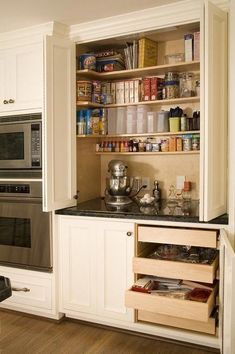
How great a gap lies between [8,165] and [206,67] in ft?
5.47

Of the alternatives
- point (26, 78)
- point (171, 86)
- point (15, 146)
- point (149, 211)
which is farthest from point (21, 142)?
point (171, 86)

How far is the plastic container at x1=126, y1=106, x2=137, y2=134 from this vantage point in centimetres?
289

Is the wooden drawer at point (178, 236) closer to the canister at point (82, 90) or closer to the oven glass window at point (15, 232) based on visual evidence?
the oven glass window at point (15, 232)

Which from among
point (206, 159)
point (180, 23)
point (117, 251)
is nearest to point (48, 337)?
point (117, 251)

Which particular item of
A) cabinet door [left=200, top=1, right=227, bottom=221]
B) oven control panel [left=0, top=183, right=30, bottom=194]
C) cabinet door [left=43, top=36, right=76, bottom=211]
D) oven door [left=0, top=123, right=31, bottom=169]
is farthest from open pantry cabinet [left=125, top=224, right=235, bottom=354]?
oven door [left=0, top=123, right=31, bottom=169]

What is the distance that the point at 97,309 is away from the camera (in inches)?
98.8

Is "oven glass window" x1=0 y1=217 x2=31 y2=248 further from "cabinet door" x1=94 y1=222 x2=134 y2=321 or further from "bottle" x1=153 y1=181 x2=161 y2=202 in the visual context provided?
"bottle" x1=153 y1=181 x2=161 y2=202

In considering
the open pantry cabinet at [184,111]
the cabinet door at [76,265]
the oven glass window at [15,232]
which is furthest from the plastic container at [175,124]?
the oven glass window at [15,232]

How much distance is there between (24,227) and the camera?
2719 millimetres

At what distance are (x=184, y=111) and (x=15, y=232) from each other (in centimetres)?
167

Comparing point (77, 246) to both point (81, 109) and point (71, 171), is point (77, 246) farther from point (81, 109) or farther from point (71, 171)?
point (81, 109)

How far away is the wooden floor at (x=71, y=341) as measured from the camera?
2.26 metres

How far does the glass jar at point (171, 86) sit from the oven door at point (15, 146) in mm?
1102

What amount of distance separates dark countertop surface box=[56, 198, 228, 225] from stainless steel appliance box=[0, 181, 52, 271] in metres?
0.19
